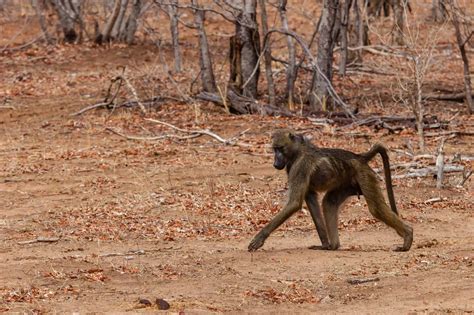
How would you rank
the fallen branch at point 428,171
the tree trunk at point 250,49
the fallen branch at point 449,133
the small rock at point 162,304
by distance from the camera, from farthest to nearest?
1. the tree trunk at point 250,49
2. the fallen branch at point 449,133
3. the fallen branch at point 428,171
4. the small rock at point 162,304

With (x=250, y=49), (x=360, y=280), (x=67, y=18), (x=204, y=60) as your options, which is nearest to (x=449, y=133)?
(x=250, y=49)

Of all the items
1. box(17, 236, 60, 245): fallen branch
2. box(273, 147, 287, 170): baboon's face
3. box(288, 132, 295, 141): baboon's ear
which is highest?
box(288, 132, 295, 141): baboon's ear

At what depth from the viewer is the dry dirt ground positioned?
660 cm

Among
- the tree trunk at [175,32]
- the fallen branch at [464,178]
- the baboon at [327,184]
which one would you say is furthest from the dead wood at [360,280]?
the tree trunk at [175,32]

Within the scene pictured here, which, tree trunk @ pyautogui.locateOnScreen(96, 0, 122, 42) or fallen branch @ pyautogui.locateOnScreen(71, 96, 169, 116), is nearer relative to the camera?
fallen branch @ pyautogui.locateOnScreen(71, 96, 169, 116)

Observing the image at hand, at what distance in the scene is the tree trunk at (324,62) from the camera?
48.8 feet

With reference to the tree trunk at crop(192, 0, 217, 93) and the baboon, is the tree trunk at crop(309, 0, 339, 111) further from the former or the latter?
the baboon

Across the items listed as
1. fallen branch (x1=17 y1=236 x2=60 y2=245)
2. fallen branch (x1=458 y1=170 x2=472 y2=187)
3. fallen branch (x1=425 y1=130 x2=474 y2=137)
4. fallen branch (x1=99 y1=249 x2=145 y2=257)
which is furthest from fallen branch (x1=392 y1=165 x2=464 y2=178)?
fallen branch (x1=17 y1=236 x2=60 y2=245)

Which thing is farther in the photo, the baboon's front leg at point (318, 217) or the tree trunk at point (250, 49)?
the tree trunk at point (250, 49)

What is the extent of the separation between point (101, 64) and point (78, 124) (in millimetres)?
6036

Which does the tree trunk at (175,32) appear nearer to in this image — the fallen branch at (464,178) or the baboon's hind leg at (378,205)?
the fallen branch at (464,178)

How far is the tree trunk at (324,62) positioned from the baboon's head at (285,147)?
21.7ft

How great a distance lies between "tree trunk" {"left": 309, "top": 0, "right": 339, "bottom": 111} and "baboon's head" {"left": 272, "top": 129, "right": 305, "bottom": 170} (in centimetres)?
662

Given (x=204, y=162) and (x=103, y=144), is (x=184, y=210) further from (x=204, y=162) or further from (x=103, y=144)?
(x=103, y=144)
